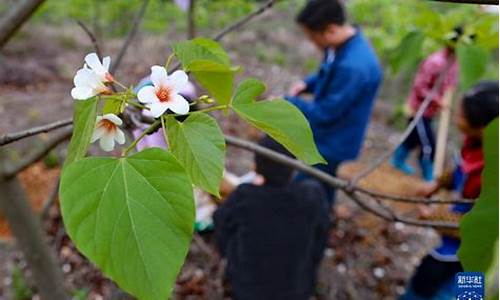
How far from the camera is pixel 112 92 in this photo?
24.0 inches

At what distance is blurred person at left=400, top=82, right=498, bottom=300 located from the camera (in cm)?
158

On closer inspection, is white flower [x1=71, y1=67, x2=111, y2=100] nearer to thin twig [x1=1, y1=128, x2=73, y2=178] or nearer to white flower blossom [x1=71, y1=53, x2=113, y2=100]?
white flower blossom [x1=71, y1=53, x2=113, y2=100]

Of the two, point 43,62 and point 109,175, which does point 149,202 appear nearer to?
point 109,175

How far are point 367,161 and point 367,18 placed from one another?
6.42 ft

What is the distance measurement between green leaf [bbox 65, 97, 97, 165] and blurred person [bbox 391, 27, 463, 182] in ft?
8.22

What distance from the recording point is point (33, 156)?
4.02 ft

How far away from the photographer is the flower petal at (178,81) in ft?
1.90

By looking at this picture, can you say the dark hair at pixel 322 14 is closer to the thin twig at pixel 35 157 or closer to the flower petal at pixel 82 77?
the thin twig at pixel 35 157

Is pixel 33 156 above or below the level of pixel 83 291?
above

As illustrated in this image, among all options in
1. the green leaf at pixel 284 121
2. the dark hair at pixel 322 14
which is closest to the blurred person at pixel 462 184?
the dark hair at pixel 322 14

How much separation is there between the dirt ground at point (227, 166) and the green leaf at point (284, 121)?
1.04 m

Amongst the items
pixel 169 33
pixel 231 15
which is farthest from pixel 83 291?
pixel 169 33

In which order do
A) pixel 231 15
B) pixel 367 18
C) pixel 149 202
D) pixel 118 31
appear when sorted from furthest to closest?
1. pixel 118 31
2. pixel 367 18
3. pixel 231 15
4. pixel 149 202

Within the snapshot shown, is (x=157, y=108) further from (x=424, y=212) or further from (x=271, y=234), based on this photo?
(x=424, y=212)
